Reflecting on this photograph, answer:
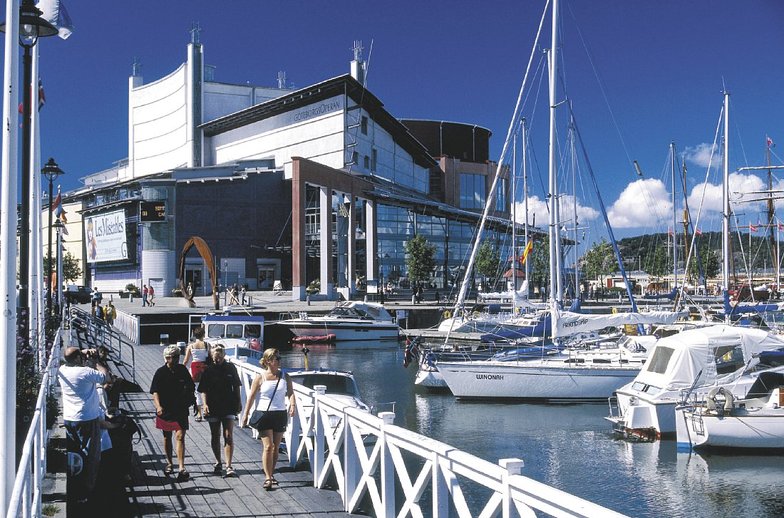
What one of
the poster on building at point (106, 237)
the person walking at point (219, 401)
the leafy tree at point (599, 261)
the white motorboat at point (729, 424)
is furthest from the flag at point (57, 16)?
the leafy tree at point (599, 261)

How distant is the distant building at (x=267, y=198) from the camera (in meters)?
79.6

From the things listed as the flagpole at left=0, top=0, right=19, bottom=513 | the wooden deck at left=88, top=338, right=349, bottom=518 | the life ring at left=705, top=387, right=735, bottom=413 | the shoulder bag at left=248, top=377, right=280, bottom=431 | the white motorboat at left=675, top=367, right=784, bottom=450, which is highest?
the flagpole at left=0, top=0, right=19, bottom=513

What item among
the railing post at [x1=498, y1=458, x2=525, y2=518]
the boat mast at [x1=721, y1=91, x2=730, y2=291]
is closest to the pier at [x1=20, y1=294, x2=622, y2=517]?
the railing post at [x1=498, y1=458, x2=525, y2=518]

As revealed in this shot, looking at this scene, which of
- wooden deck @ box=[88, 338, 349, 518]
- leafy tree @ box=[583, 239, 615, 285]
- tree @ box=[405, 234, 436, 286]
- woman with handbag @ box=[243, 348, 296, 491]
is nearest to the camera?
wooden deck @ box=[88, 338, 349, 518]

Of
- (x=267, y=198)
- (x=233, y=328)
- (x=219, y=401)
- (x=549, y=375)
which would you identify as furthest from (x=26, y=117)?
(x=267, y=198)

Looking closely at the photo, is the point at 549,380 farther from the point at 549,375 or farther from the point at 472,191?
the point at 472,191

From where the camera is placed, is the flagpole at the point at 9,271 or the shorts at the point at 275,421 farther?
the shorts at the point at 275,421

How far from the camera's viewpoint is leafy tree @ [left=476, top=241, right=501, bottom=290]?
89688 millimetres

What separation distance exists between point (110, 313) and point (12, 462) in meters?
46.6

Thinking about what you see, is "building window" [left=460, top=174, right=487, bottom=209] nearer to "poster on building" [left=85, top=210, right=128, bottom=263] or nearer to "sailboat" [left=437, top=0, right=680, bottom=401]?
"poster on building" [left=85, top=210, right=128, bottom=263]

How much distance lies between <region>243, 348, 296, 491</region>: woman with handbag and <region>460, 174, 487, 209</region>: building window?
115 metres

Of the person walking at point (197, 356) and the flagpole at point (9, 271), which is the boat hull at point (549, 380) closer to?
the person walking at point (197, 356)

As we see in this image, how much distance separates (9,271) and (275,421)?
4.22 m

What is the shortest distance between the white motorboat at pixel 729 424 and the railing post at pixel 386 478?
13426 millimetres
